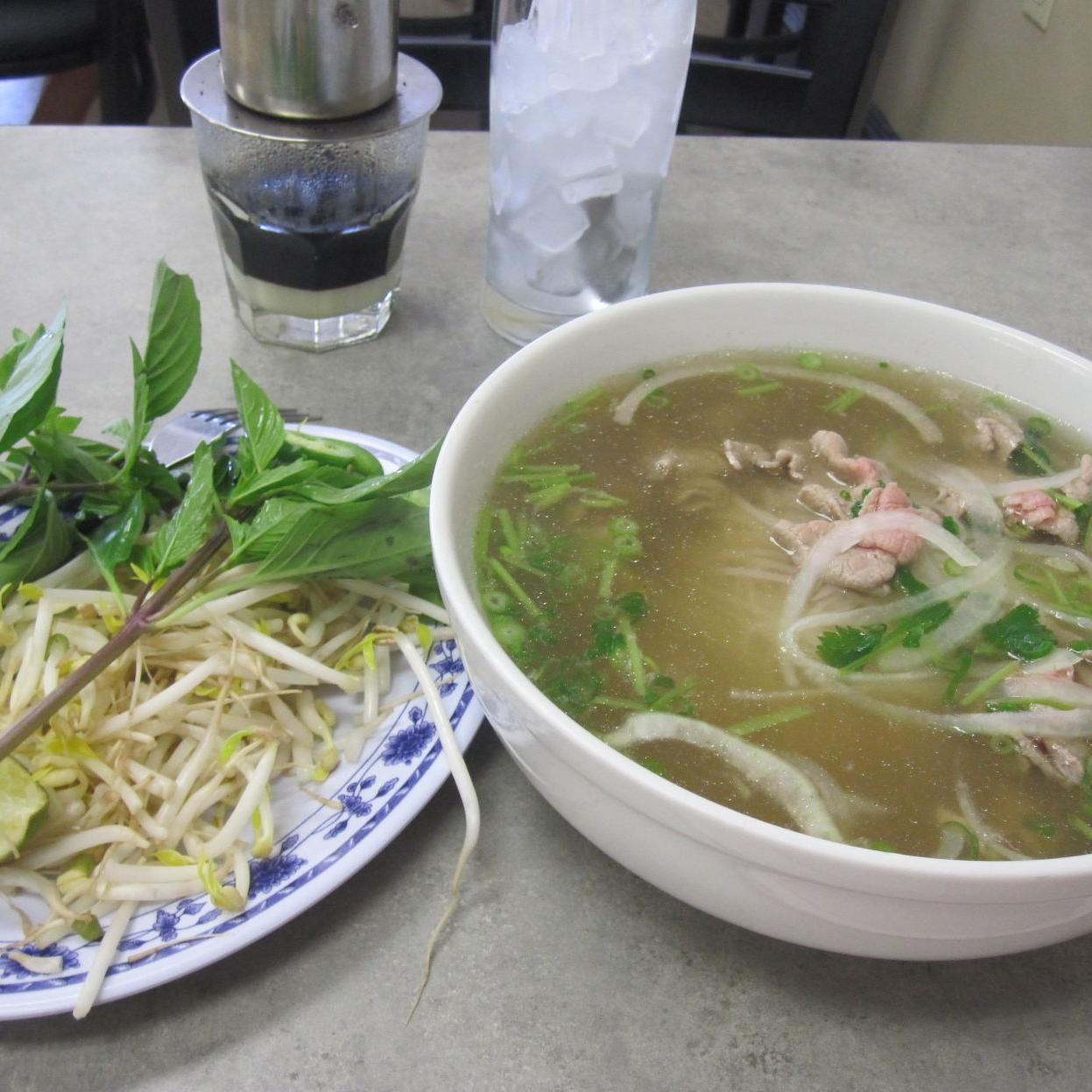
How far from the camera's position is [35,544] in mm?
1083

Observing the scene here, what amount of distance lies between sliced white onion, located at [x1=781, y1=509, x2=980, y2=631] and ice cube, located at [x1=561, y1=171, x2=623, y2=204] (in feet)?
2.30

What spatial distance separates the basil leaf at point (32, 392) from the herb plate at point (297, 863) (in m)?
0.41

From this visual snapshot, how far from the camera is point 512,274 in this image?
160cm

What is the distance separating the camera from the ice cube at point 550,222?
4.87 ft

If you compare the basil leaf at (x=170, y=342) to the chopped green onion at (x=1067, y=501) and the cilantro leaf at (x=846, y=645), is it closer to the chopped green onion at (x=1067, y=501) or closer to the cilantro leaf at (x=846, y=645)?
the cilantro leaf at (x=846, y=645)

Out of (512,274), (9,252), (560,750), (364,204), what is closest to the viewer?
(560,750)

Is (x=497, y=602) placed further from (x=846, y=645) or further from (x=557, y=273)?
(x=557, y=273)

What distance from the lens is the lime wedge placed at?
0.85m

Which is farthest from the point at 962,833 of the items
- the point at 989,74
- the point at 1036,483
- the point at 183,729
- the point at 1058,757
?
the point at 989,74

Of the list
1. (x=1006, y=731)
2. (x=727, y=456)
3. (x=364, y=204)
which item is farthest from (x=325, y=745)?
(x=364, y=204)

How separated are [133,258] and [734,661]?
1.36 metres

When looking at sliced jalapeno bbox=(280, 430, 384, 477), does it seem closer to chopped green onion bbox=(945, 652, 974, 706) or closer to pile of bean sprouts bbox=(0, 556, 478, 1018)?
pile of bean sprouts bbox=(0, 556, 478, 1018)

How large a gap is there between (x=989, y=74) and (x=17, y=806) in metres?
3.98

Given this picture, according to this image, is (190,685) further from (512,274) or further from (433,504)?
(512,274)
